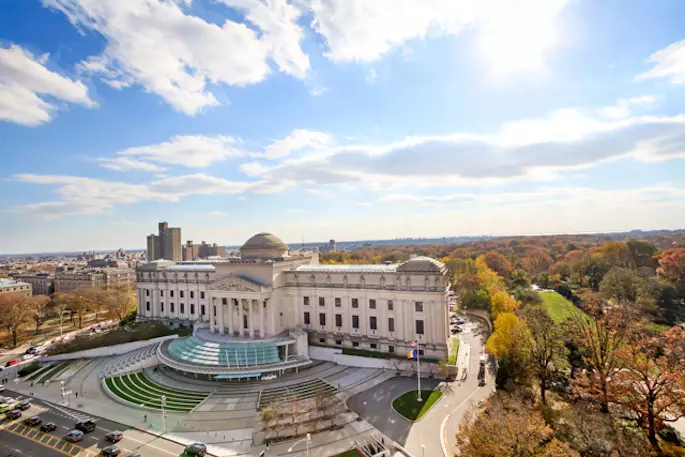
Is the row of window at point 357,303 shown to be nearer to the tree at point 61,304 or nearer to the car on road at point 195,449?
the car on road at point 195,449

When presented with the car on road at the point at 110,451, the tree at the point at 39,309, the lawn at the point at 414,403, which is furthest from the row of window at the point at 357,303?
the tree at the point at 39,309

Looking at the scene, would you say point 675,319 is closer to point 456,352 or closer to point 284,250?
point 456,352

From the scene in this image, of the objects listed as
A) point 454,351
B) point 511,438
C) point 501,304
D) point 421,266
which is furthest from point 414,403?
point 501,304

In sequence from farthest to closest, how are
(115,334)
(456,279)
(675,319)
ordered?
1. (456,279)
2. (675,319)
3. (115,334)

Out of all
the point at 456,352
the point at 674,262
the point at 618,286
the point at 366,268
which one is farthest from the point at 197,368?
the point at 674,262

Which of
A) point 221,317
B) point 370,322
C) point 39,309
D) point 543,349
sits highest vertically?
point 221,317

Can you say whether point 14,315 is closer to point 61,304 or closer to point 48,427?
point 61,304
